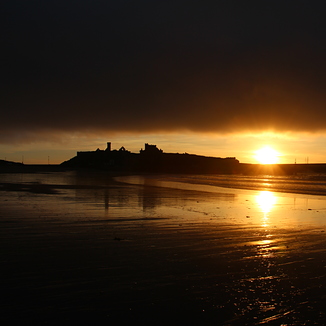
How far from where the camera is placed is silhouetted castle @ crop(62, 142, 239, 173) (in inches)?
4897

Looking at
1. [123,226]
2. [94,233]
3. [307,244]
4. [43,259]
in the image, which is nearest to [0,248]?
[43,259]

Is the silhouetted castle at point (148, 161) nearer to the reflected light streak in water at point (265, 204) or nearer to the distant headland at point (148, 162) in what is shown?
the distant headland at point (148, 162)

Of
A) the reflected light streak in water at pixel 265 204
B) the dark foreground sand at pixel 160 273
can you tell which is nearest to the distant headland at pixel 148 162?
the reflected light streak in water at pixel 265 204

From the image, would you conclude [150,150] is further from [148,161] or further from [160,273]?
[160,273]

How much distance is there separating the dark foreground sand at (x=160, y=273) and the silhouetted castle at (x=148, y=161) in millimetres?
107613

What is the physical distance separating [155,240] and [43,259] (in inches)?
131

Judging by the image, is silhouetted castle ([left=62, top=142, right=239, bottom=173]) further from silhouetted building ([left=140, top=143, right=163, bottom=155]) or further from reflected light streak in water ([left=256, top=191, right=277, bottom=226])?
reflected light streak in water ([left=256, top=191, right=277, bottom=226])

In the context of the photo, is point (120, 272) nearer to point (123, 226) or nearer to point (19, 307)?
point (19, 307)

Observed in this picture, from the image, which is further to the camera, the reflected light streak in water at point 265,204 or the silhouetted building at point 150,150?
the silhouetted building at point 150,150

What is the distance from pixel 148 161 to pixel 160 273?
399 ft

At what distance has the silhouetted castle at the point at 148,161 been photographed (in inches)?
4897

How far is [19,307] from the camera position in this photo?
527cm

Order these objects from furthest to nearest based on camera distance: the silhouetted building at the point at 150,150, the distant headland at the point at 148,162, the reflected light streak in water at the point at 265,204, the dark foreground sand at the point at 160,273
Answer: the silhouetted building at the point at 150,150, the distant headland at the point at 148,162, the reflected light streak in water at the point at 265,204, the dark foreground sand at the point at 160,273

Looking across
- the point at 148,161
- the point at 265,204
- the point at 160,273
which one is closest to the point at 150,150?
the point at 148,161
